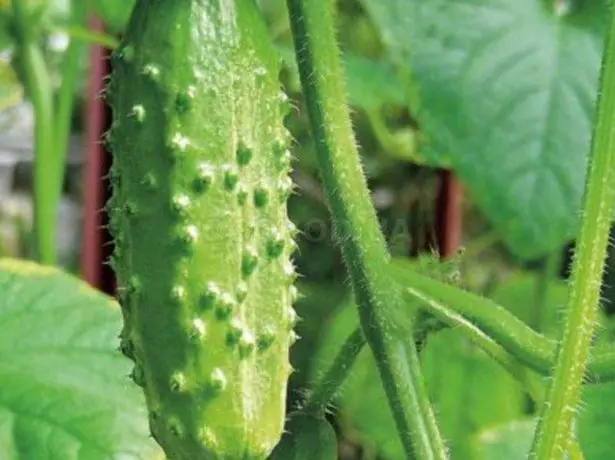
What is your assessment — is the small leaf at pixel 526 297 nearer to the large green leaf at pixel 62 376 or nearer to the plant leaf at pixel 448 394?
the plant leaf at pixel 448 394

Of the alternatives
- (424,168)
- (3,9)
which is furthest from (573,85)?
(424,168)

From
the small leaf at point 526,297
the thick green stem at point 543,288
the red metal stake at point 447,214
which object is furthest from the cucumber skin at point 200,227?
the red metal stake at point 447,214

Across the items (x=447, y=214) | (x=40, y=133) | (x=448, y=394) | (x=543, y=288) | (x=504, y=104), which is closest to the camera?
(x=504, y=104)

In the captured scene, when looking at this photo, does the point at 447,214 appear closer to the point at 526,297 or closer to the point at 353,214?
the point at 526,297

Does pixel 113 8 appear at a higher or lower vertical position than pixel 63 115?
higher

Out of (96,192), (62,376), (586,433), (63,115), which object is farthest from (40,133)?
(96,192)

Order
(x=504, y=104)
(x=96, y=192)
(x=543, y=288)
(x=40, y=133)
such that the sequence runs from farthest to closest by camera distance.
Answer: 1. (x=96, y=192)
2. (x=543, y=288)
3. (x=40, y=133)
4. (x=504, y=104)

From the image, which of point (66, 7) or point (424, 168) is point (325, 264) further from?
point (66, 7)
